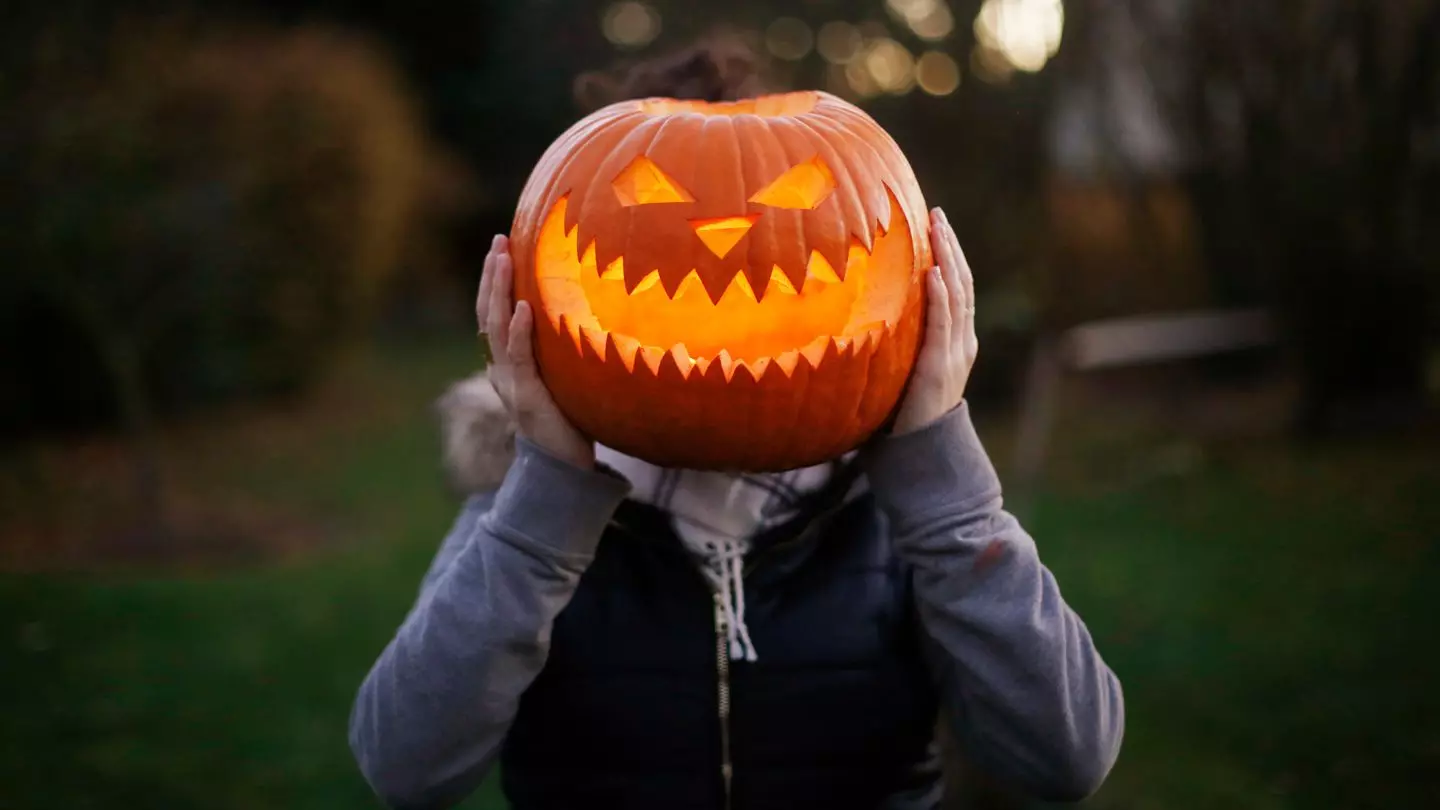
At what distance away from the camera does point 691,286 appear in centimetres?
170

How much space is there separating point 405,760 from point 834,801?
2.08 feet

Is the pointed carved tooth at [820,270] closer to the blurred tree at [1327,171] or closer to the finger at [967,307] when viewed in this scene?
the finger at [967,307]

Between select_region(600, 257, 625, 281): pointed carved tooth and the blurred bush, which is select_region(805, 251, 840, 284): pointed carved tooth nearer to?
select_region(600, 257, 625, 281): pointed carved tooth

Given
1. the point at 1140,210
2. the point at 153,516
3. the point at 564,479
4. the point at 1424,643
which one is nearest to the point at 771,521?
the point at 564,479

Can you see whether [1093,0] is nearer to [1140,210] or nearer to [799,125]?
[1140,210]

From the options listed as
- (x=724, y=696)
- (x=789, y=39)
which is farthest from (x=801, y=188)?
(x=789, y=39)

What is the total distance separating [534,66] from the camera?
15031 millimetres

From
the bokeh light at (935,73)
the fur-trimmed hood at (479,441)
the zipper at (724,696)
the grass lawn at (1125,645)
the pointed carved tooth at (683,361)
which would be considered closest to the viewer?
the pointed carved tooth at (683,361)

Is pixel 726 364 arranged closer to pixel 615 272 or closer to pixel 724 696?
pixel 615 272

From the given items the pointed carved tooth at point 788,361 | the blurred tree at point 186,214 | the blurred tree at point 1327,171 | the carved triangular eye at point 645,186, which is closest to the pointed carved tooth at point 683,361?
the pointed carved tooth at point 788,361

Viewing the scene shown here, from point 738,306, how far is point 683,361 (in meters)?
0.12

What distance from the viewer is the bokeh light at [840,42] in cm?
808

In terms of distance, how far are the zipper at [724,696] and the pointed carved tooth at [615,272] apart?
0.53 m

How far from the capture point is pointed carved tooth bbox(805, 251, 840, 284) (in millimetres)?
1720
